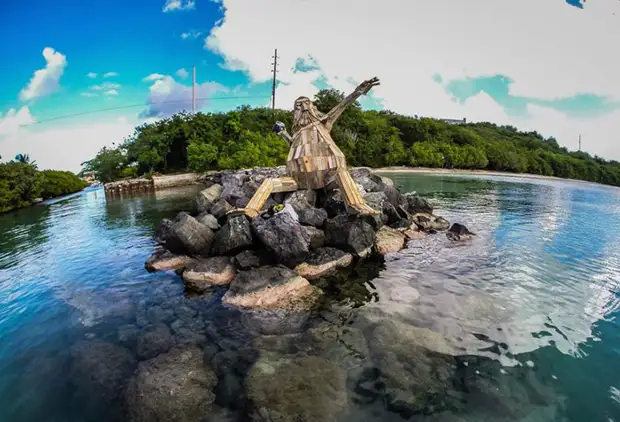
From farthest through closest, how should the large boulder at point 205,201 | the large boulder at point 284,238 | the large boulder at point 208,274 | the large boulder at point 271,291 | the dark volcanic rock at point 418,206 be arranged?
the dark volcanic rock at point 418,206
the large boulder at point 205,201
the large boulder at point 284,238
the large boulder at point 208,274
the large boulder at point 271,291

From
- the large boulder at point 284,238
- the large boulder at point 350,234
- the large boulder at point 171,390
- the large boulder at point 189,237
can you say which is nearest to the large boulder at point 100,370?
the large boulder at point 171,390

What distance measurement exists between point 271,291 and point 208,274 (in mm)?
2216

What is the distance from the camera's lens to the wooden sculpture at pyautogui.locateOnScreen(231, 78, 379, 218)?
10740mm

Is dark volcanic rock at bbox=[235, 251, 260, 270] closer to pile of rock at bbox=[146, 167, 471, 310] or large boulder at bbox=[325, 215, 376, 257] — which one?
pile of rock at bbox=[146, 167, 471, 310]

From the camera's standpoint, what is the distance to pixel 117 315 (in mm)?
7234

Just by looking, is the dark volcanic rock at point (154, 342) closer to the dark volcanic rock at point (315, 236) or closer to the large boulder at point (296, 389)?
the large boulder at point (296, 389)

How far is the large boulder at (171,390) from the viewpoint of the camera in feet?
14.0

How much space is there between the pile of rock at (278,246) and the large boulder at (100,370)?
2.36m

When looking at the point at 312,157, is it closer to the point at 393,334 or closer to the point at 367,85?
the point at 367,85

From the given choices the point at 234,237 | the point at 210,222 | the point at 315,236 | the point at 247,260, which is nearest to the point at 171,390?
the point at 247,260

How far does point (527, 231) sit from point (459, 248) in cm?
506

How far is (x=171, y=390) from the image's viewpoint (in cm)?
457

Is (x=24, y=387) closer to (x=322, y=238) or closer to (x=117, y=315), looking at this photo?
(x=117, y=315)

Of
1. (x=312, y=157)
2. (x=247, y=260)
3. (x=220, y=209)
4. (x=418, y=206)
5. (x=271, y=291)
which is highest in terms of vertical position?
(x=312, y=157)
